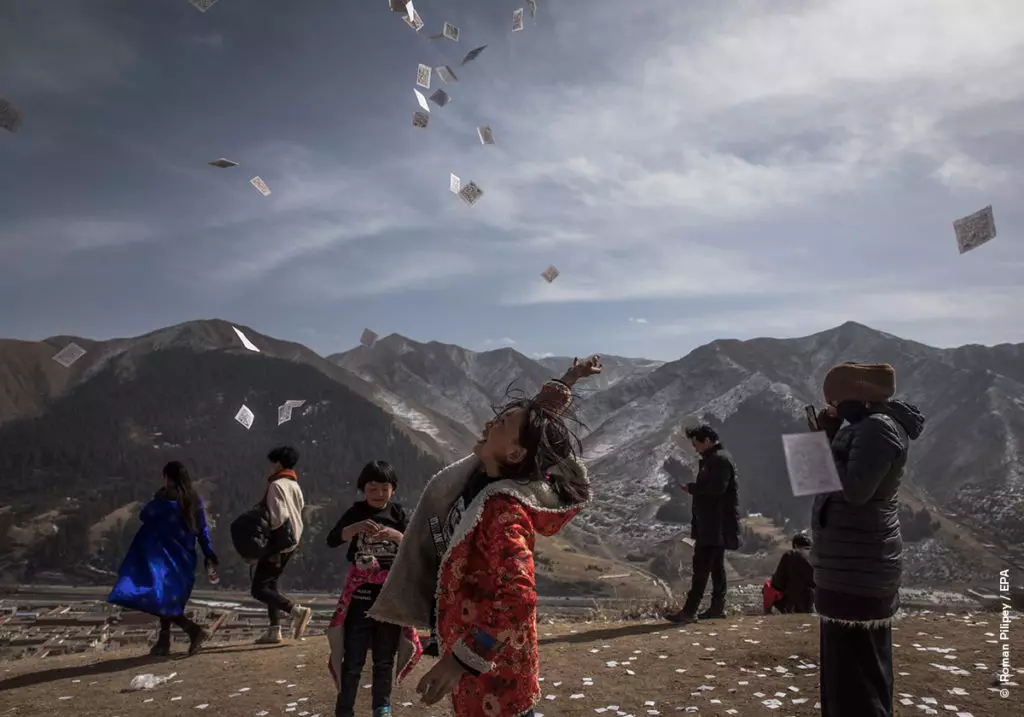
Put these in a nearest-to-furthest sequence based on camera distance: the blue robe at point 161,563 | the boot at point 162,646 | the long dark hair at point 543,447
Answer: the long dark hair at point 543,447 → the blue robe at point 161,563 → the boot at point 162,646

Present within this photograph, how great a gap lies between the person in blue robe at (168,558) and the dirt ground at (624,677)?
23.8 inches

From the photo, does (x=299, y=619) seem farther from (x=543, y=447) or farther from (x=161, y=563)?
(x=543, y=447)

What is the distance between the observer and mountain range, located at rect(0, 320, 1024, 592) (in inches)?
4569

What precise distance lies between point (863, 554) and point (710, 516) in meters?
6.01

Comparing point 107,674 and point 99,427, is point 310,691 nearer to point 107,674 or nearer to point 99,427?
point 107,674

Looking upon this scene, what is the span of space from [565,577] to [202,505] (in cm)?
9834

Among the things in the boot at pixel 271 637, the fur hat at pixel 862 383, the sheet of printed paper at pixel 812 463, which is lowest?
the boot at pixel 271 637


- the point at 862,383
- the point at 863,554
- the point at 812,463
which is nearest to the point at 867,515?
the point at 863,554

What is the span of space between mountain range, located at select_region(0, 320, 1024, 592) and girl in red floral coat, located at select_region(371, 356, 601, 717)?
329ft

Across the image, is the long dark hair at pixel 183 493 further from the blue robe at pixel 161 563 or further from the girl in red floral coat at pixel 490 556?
the girl in red floral coat at pixel 490 556

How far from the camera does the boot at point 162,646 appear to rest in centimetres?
886

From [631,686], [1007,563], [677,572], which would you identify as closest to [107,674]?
[631,686]

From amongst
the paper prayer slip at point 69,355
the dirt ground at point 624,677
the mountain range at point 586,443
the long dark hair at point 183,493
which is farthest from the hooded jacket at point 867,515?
the mountain range at point 586,443

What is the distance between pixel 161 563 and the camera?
28.9ft
